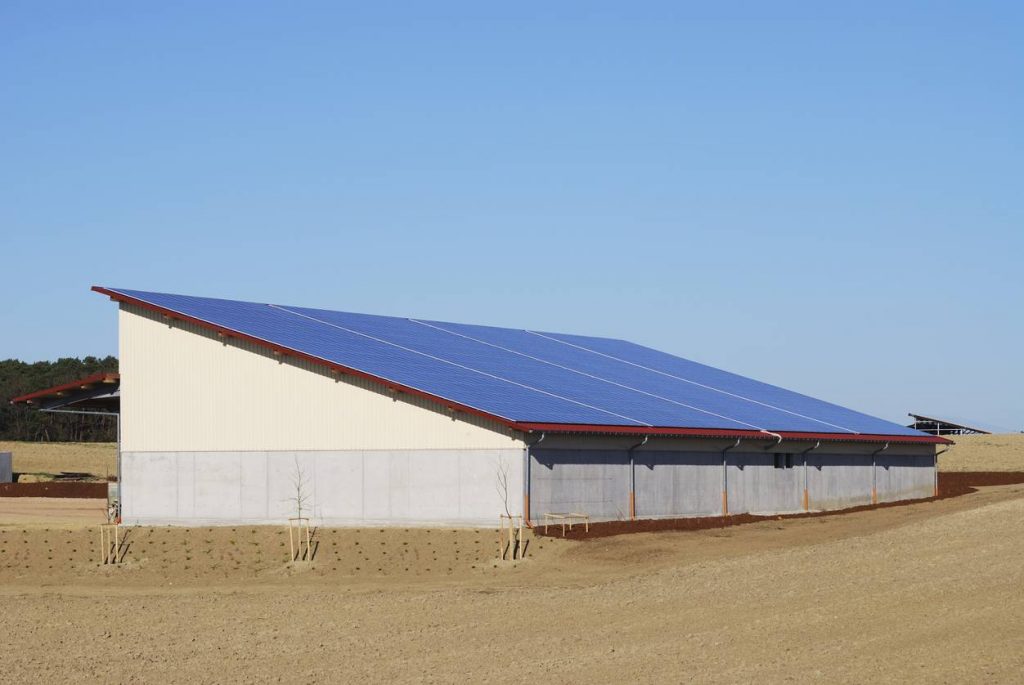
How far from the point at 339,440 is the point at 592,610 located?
54.9 feet

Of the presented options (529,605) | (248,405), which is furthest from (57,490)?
(529,605)

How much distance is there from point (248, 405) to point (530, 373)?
397 inches

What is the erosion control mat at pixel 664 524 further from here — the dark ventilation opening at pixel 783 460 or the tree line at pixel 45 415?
the tree line at pixel 45 415

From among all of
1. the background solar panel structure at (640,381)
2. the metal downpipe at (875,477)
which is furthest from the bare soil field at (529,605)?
the metal downpipe at (875,477)

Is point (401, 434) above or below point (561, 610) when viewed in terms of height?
above

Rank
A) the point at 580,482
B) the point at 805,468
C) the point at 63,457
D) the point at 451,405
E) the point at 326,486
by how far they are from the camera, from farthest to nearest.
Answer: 1. the point at 63,457
2. the point at 805,468
3. the point at 326,486
4. the point at 580,482
5. the point at 451,405

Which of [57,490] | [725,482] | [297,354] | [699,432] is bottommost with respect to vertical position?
[57,490]

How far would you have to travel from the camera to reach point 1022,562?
2962cm

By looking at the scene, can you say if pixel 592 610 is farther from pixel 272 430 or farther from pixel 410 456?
pixel 272 430

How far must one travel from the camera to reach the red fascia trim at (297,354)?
3916cm

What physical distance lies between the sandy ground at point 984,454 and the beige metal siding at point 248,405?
60072 mm

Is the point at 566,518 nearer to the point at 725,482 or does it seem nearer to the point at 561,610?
the point at 725,482

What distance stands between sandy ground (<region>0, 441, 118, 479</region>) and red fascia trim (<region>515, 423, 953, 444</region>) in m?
54.7

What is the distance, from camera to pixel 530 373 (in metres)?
48.6
